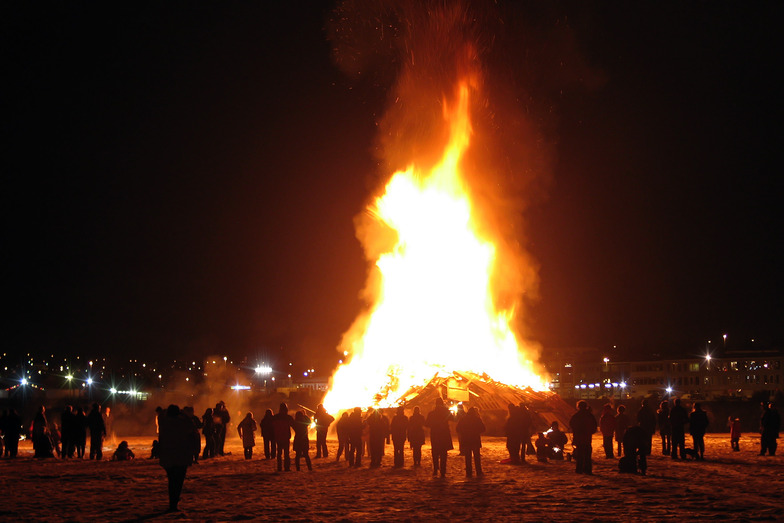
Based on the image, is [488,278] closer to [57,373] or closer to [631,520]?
[631,520]

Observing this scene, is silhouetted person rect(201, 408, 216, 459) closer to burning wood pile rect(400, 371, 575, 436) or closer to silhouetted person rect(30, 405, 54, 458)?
silhouetted person rect(30, 405, 54, 458)

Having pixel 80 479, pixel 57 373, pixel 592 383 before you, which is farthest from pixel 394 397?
pixel 57 373

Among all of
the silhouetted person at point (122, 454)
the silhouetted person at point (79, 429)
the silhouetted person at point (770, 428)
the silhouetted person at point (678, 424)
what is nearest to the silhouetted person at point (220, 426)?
A: the silhouetted person at point (122, 454)

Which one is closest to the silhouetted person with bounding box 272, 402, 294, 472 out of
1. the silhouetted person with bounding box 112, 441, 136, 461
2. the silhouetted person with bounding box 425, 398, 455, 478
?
the silhouetted person with bounding box 425, 398, 455, 478

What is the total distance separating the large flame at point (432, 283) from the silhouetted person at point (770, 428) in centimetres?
1347

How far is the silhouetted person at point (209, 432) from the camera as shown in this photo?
1933 cm

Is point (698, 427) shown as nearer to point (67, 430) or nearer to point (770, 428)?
point (770, 428)

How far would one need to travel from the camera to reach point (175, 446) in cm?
1013

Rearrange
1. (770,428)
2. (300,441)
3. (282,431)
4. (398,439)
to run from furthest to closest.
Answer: (770,428), (398,439), (300,441), (282,431)

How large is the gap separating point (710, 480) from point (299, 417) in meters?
8.18

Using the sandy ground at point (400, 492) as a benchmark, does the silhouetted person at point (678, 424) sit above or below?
above

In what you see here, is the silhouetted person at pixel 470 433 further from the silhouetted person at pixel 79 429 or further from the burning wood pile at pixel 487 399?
the burning wood pile at pixel 487 399

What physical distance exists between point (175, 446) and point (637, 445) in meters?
8.72

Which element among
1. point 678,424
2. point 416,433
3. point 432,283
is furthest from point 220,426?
point 432,283
